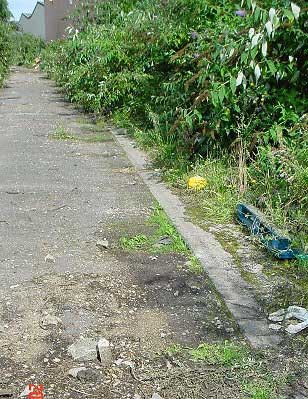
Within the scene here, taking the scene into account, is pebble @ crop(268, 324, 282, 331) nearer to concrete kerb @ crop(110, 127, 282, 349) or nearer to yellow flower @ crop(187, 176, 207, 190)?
concrete kerb @ crop(110, 127, 282, 349)

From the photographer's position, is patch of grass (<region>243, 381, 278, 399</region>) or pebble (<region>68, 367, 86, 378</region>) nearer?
patch of grass (<region>243, 381, 278, 399</region>)

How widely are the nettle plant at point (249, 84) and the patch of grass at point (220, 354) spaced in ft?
9.50

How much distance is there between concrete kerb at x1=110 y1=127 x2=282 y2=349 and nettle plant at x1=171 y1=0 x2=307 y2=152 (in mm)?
956

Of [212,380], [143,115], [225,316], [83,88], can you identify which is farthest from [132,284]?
[83,88]

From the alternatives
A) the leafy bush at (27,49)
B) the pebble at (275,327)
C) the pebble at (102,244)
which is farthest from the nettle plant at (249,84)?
the leafy bush at (27,49)

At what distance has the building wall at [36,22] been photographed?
5500cm

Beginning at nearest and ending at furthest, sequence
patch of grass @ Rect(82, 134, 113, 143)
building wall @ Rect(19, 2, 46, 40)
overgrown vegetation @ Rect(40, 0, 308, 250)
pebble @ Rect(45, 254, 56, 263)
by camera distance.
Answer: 1. pebble @ Rect(45, 254, 56, 263)
2. overgrown vegetation @ Rect(40, 0, 308, 250)
3. patch of grass @ Rect(82, 134, 113, 143)
4. building wall @ Rect(19, 2, 46, 40)

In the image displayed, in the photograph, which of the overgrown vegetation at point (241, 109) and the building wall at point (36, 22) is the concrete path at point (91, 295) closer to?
the overgrown vegetation at point (241, 109)

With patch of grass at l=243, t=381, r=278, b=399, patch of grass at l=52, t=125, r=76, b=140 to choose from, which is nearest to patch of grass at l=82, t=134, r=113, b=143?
patch of grass at l=52, t=125, r=76, b=140

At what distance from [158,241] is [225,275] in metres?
0.87

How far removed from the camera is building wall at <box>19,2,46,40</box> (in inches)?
2165

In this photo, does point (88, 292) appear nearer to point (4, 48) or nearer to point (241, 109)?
point (241, 109)

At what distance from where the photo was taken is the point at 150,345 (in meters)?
2.99

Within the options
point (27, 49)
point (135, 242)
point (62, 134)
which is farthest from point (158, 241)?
point (27, 49)
